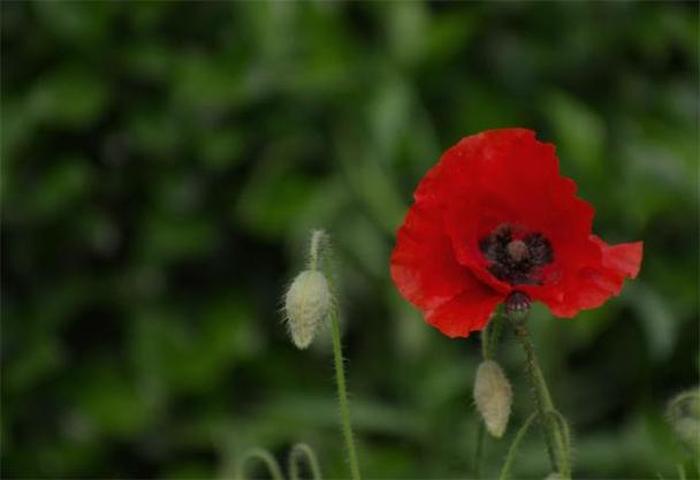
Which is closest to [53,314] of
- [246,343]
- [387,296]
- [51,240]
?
[51,240]

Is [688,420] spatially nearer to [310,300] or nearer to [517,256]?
[517,256]

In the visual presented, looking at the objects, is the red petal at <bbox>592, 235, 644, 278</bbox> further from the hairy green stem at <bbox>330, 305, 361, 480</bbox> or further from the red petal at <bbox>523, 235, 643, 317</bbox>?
the hairy green stem at <bbox>330, 305, 361, 480</bbox>

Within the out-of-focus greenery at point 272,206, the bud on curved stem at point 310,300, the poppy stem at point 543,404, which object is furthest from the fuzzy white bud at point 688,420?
the out-of-focus greenery at point 272,206

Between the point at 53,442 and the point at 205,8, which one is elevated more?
the point at 205,8

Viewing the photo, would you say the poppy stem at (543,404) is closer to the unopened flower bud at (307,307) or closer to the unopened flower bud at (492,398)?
the unopened flower bud at (492,398)

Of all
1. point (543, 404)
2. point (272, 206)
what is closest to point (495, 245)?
point (543, 404)

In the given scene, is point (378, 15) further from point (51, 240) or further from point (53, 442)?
point (53, 442)

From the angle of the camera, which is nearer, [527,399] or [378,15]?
[527,399]

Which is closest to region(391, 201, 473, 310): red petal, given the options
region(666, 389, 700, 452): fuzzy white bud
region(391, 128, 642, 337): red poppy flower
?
region(391, 128, 642, 337): red poppy flower
